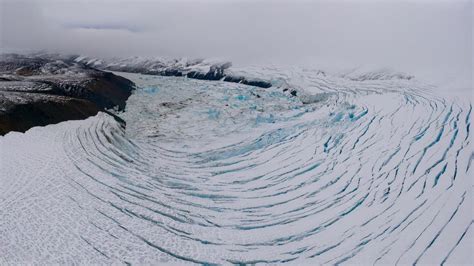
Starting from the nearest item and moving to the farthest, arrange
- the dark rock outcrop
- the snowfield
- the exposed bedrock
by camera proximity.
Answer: the snowfield, the exposed bedrock, the dark rock outcrop

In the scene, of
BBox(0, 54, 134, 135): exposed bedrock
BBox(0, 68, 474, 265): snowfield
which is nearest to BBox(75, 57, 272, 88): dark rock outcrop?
BBox(0, 54, 134, 135): exposed bedrock

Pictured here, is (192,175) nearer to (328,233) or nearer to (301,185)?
(301,185)

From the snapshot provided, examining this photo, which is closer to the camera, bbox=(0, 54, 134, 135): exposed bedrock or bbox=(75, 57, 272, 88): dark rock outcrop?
bbox=(0, 54, 134, 135): exposed bedrock

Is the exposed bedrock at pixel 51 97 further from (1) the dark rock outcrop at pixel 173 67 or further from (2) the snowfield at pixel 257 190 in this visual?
(1) the dark rock outcrop at pixel 173 67

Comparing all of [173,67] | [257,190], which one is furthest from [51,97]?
[173,67]

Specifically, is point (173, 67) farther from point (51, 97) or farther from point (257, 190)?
point (257, 190)

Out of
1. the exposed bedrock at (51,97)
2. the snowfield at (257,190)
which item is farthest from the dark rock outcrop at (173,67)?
the snowfield at (257,190)

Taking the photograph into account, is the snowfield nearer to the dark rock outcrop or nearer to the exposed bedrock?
the exposed bedrock
